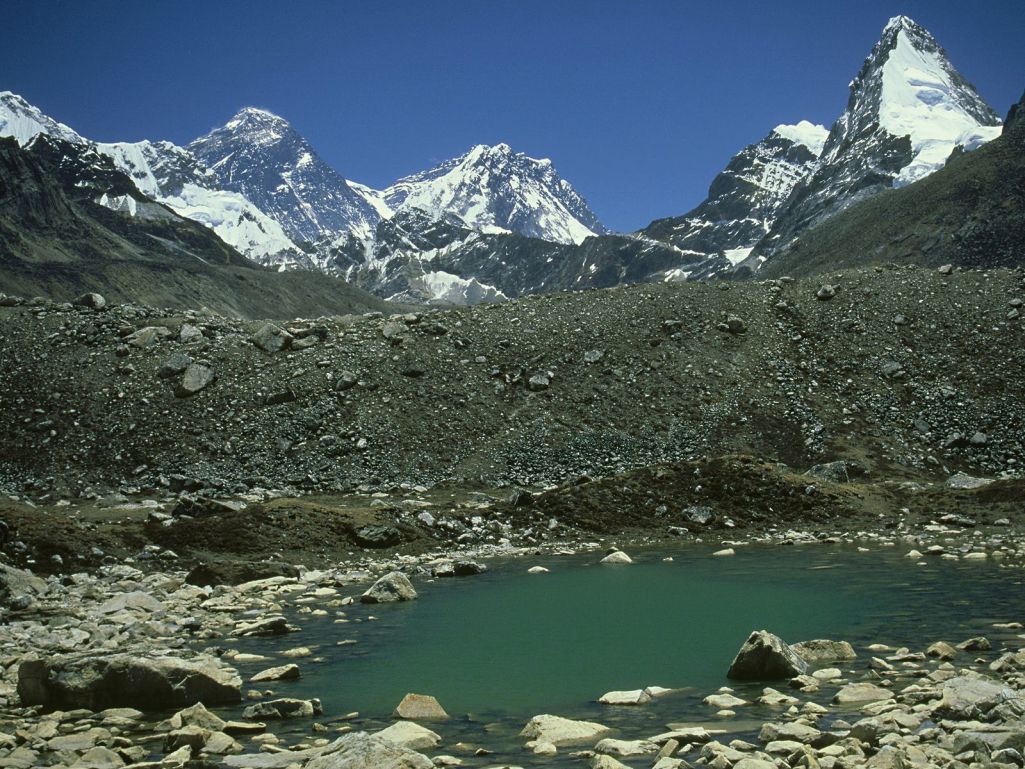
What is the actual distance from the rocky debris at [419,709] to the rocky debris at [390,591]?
8.63m

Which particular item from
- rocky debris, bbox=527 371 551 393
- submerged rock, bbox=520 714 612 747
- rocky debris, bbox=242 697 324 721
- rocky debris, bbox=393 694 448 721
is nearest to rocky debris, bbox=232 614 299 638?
rocky debris, bbox=242 697 324 721

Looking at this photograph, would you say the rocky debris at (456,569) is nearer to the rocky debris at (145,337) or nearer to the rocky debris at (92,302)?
the rocky debris at (145,337)

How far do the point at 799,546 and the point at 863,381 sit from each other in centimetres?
2188

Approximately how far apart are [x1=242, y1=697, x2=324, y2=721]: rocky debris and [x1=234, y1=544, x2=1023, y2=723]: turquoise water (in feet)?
0.84

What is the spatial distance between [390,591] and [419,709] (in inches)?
358

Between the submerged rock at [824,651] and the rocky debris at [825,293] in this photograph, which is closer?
the submerged rock at [824,651]

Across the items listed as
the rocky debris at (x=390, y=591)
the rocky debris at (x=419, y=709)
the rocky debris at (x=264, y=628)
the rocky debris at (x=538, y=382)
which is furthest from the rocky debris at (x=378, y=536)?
the rocky debris at (x=538, y=382)

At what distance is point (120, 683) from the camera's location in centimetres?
1172

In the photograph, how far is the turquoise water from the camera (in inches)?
514

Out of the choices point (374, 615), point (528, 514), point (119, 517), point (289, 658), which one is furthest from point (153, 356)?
point (289, 658)

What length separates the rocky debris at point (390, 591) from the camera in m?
20.2

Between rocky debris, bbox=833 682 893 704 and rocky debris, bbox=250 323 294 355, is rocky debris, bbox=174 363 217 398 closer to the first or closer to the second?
rocky debris, bbox=250 323 294 355

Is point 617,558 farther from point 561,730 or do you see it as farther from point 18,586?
point 561,730

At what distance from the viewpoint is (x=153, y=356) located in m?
47.7
